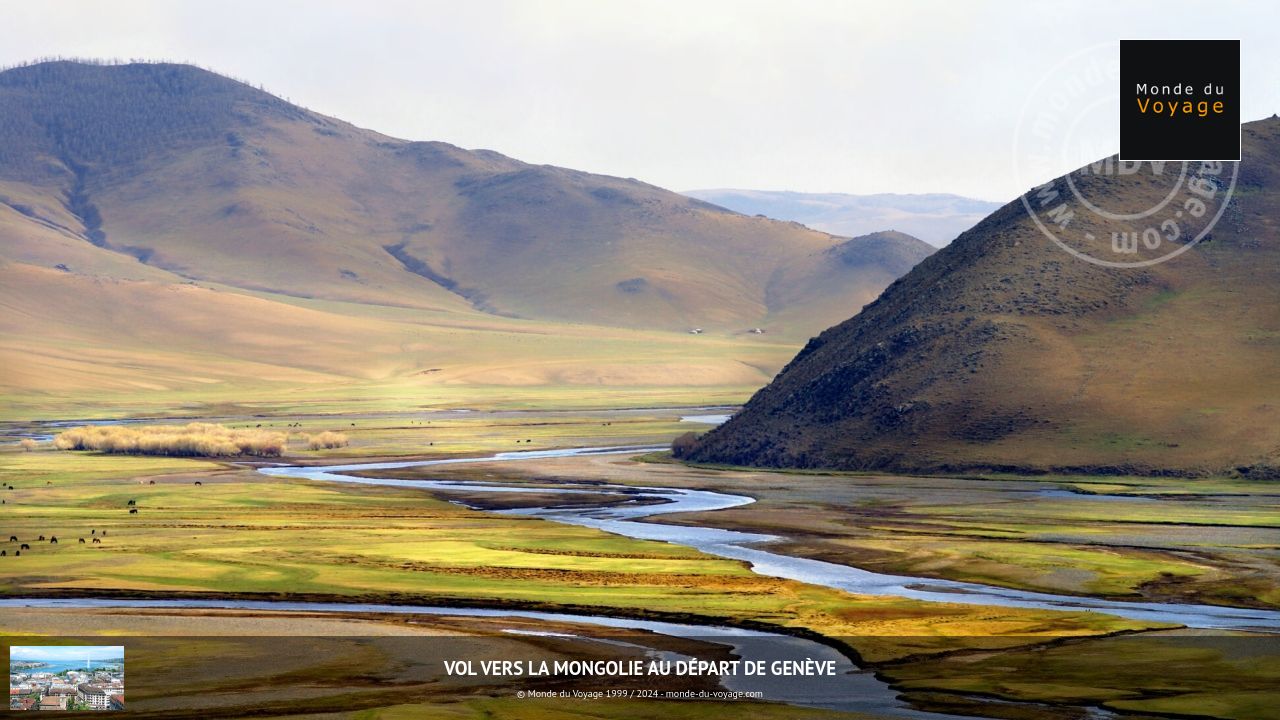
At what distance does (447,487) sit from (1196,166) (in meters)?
86.4

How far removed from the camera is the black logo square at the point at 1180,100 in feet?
352

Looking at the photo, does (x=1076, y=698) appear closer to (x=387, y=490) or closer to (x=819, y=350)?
(x=387, y=490)

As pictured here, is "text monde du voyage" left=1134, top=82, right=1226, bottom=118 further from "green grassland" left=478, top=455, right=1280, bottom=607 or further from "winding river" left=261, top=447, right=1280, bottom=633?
"winding river" left=261, top=447, right=1280, bottom=633

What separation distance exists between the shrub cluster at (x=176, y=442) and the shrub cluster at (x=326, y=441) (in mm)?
3207

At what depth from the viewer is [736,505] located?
9788 centimetres

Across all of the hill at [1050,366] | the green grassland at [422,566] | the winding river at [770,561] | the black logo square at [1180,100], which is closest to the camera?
the green grassland at [422,566]

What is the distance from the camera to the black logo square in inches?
4225

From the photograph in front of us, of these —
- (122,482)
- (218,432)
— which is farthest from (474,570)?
(218,432)

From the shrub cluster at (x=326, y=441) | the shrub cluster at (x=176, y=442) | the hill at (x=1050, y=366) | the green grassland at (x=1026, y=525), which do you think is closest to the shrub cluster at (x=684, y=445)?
the hill at (x=1050, y=366)

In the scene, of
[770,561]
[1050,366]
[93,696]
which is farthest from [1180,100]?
[93,696]

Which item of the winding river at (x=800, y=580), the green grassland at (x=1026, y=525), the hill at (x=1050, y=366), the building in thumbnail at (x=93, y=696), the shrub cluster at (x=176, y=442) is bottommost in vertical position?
the building in thumbnail at (x=93, y=696)

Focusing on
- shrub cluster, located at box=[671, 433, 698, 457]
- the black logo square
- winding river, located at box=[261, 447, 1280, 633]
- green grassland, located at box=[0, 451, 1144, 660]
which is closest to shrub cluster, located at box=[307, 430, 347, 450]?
winding river, located at box=[261, 447, 1280, 633]

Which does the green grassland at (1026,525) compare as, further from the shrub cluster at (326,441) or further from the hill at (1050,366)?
the shrub cluster at (326,441)

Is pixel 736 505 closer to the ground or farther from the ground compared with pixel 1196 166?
closer to the ground
